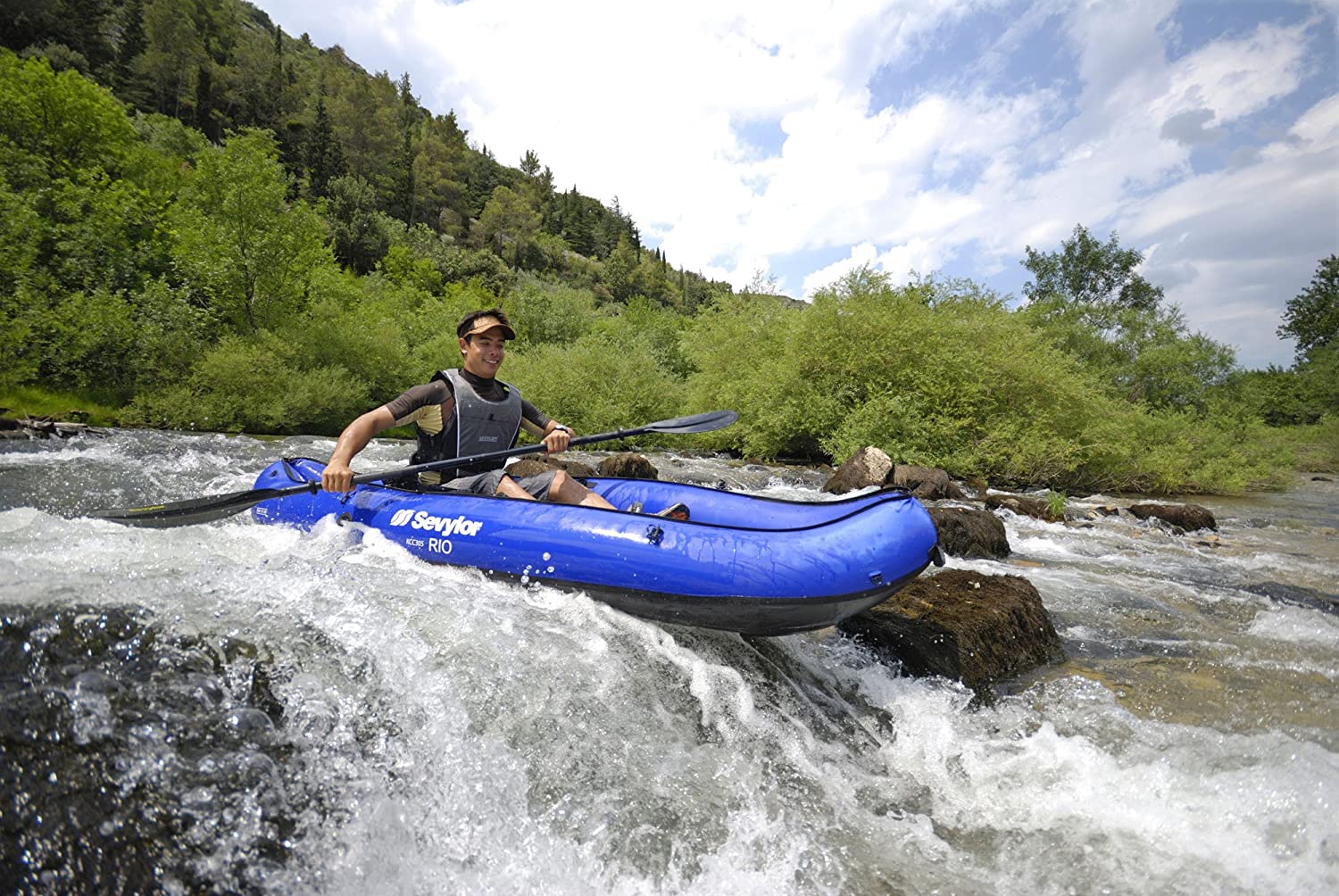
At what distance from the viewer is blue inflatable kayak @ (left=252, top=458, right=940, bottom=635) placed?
286 centimetres

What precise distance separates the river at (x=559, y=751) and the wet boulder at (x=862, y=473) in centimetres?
560

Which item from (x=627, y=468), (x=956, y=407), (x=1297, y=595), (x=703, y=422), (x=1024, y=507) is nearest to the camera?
(x=1297, y=595)

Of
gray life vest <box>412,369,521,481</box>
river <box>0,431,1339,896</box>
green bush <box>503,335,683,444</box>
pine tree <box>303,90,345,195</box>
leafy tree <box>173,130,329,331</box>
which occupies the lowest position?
river <box>0,431,1339,896</box>

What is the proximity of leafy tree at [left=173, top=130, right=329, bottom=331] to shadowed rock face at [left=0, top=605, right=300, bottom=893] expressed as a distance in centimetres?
1614

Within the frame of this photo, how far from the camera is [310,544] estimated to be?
3967mm

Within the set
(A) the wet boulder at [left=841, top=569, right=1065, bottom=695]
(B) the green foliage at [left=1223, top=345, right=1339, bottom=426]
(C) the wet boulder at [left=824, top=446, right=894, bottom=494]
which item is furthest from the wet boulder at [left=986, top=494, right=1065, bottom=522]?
(B) the green foliage at [left=1223, top=345, right=1339, bottom=426]

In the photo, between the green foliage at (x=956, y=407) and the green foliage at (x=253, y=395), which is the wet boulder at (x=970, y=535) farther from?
the green foliage at (x=253, y=395)

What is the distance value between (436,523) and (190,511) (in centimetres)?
200

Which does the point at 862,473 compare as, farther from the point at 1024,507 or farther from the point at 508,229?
the point at 508,229

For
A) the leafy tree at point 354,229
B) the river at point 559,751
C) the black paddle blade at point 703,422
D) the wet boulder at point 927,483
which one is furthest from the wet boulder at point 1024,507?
the leafy tree at point 354,229

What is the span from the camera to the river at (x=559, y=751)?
1.62 meters

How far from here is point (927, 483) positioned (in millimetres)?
10008

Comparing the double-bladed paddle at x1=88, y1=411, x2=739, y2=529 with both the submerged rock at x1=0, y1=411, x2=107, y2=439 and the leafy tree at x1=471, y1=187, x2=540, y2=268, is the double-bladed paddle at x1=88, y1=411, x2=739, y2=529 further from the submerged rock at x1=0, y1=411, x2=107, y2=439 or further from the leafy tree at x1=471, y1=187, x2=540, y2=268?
the leafy tree at x1=471, y1=187, x2=540, y2=268

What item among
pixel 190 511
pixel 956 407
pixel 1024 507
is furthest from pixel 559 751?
pixel 956 407
